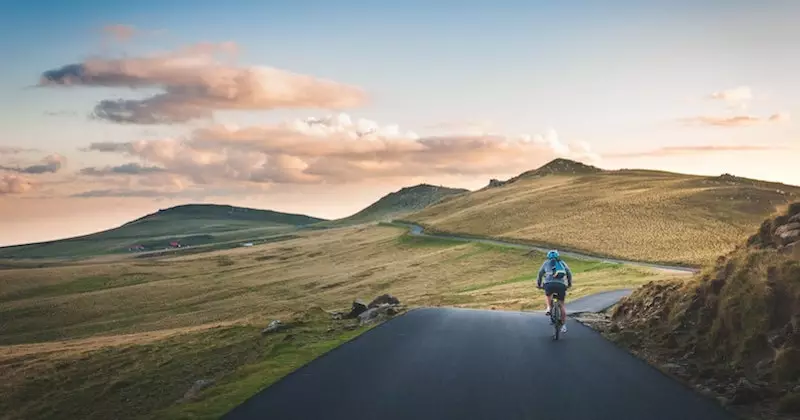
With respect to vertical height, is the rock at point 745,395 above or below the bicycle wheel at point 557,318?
below

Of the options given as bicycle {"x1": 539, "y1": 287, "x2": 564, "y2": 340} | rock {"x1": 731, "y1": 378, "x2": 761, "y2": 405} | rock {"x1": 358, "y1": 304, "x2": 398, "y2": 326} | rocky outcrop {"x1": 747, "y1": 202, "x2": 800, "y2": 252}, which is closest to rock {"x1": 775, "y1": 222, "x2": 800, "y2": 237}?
rocky outcrop {"x1": 747, "y1": 202, "x2": 800, "y2": 252}

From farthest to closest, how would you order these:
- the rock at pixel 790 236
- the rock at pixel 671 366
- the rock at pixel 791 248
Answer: the rock at pixel 790 236 < the rock at pixel 791 248 < the rock at pixel 671 366

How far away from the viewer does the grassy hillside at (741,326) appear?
47.9 feet

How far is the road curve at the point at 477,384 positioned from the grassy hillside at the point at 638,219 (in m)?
48.7

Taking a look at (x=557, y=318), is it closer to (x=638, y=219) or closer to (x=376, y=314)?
(x=376, y=314)

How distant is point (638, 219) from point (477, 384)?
9325cm

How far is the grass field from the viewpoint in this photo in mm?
27250

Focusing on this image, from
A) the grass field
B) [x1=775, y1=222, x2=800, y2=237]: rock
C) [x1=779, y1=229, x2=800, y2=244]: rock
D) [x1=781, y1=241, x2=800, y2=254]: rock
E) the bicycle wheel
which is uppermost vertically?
[x1=775, y1=222, x2=800, y2=237]: rock

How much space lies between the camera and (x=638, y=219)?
102 meters

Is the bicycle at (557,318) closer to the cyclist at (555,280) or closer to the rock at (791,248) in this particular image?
the cyclist at (555,280)

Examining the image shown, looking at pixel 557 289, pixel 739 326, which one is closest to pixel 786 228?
pixel 739 326

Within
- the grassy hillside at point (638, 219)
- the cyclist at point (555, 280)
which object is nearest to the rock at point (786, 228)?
the cyclist at point (555, 280)

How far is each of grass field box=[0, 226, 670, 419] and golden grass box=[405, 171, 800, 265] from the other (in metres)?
9.83

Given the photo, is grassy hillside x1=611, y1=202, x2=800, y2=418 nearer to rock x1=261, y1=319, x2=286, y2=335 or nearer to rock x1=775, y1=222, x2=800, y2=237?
rock x1=775, y1=222, x2=800, y2=237
